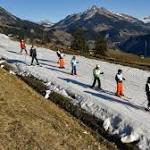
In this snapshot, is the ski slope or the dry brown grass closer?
the dry brown grass

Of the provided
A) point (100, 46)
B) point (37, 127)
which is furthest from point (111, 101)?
point (100, 46)

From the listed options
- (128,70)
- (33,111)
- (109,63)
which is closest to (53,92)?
(33,111)

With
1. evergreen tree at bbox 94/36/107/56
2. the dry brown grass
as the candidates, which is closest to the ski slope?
the dry brown grass

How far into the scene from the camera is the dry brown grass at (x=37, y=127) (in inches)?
836

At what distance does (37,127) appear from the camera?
23375mm

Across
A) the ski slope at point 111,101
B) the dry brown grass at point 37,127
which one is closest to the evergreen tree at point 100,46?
the ski slope at point 111,101

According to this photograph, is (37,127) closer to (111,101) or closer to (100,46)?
(111,101)

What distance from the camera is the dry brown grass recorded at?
21.2 m

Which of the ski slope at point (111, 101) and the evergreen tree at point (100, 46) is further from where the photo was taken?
the evergreen tree at point (100, 46)

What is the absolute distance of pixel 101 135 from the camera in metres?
24.3

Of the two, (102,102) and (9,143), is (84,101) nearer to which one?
(102,102)

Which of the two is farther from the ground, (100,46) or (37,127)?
(37,127)

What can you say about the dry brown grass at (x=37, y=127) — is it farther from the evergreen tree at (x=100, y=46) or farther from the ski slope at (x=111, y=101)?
the evergreen tree at (x=100, y=46)

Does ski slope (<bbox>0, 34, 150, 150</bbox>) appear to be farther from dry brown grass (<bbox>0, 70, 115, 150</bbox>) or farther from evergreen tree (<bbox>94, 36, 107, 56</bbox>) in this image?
evergreen tree (<bbox>94, 36, 107, 56</bbox>)
